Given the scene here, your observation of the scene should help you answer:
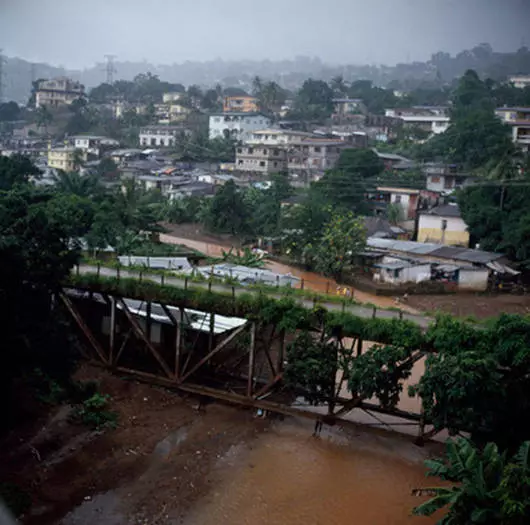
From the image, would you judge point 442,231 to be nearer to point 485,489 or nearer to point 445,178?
point 445,178

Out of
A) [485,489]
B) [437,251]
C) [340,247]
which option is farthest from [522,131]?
[485,489]

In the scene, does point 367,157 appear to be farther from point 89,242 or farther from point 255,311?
point 255,311

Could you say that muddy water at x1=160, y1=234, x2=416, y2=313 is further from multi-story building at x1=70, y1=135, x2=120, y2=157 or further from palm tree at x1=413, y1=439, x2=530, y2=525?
multi-story building at x1=70, y1=135, x2=120, y2=157

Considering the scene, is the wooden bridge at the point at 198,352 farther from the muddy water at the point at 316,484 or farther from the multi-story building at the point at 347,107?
the multi-story building at the point at 347,107

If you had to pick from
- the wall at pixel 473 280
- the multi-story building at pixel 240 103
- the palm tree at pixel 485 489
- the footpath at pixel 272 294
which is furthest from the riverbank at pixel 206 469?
the multi-story building at pixel 240 103

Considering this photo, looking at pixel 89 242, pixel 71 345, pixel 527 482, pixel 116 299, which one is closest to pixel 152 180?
pixel 89 242

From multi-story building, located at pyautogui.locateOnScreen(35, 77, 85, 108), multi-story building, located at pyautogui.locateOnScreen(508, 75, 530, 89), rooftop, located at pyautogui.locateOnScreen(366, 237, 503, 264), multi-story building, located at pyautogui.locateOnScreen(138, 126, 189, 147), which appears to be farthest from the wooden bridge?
multi-story building, located at pyautogui.locateOnScreen(508, 75, 530, 89)
